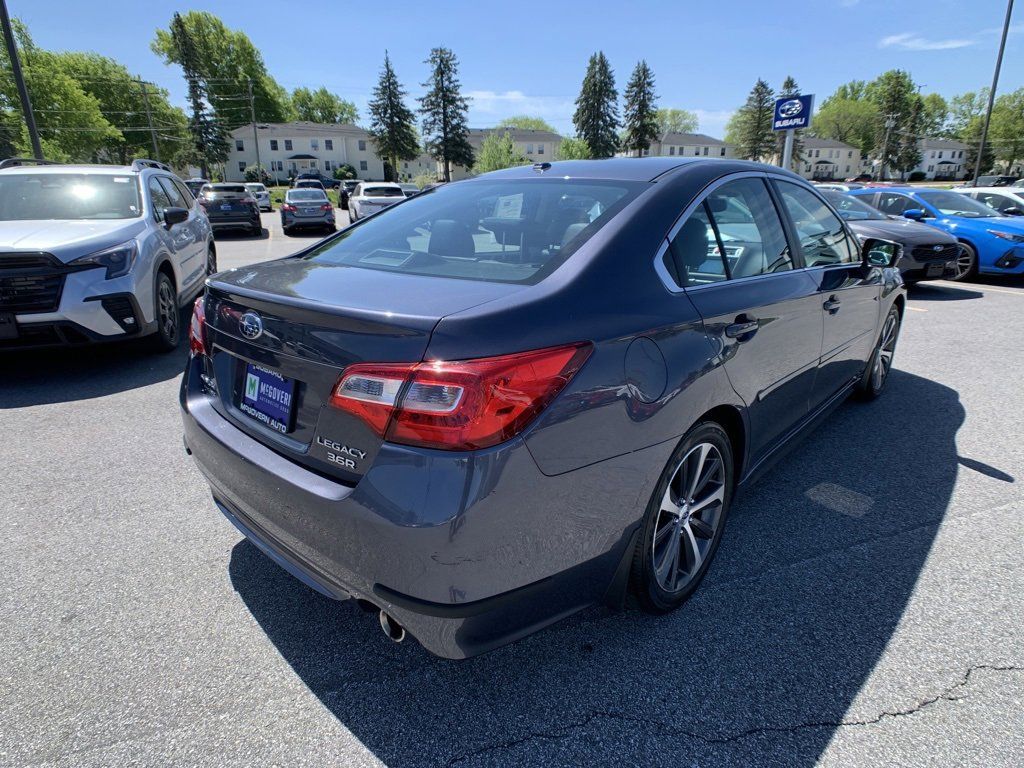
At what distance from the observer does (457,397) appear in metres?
1.52

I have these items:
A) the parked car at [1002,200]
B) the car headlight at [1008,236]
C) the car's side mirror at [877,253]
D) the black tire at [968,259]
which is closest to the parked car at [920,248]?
the black tire at [968,259]

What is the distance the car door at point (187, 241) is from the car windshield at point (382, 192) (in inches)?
570

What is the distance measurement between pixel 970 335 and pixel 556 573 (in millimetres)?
7352

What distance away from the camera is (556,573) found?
1742 mm

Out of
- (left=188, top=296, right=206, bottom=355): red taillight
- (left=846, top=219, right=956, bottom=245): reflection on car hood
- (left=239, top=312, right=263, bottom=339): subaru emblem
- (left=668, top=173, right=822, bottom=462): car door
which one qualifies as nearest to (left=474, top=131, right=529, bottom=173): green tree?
(left=846, top=219, right=956, bottom=245): reflection on car hood

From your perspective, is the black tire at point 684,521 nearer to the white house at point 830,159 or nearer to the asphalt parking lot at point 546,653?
the asphalt parking lot at point 546,653

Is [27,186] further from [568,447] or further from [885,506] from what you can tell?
[885,506]

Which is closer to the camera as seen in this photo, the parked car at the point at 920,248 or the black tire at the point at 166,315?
the black tire at the point at 166,315

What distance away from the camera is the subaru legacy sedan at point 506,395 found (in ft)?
5.09

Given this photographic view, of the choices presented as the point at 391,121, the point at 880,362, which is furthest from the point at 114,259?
the point at 391,121

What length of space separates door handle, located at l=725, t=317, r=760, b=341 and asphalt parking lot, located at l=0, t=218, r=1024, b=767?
102 cm

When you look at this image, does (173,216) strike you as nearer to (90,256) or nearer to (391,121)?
(90,256)

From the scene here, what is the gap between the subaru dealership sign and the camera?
569 inches

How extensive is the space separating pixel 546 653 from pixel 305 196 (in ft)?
67.6
